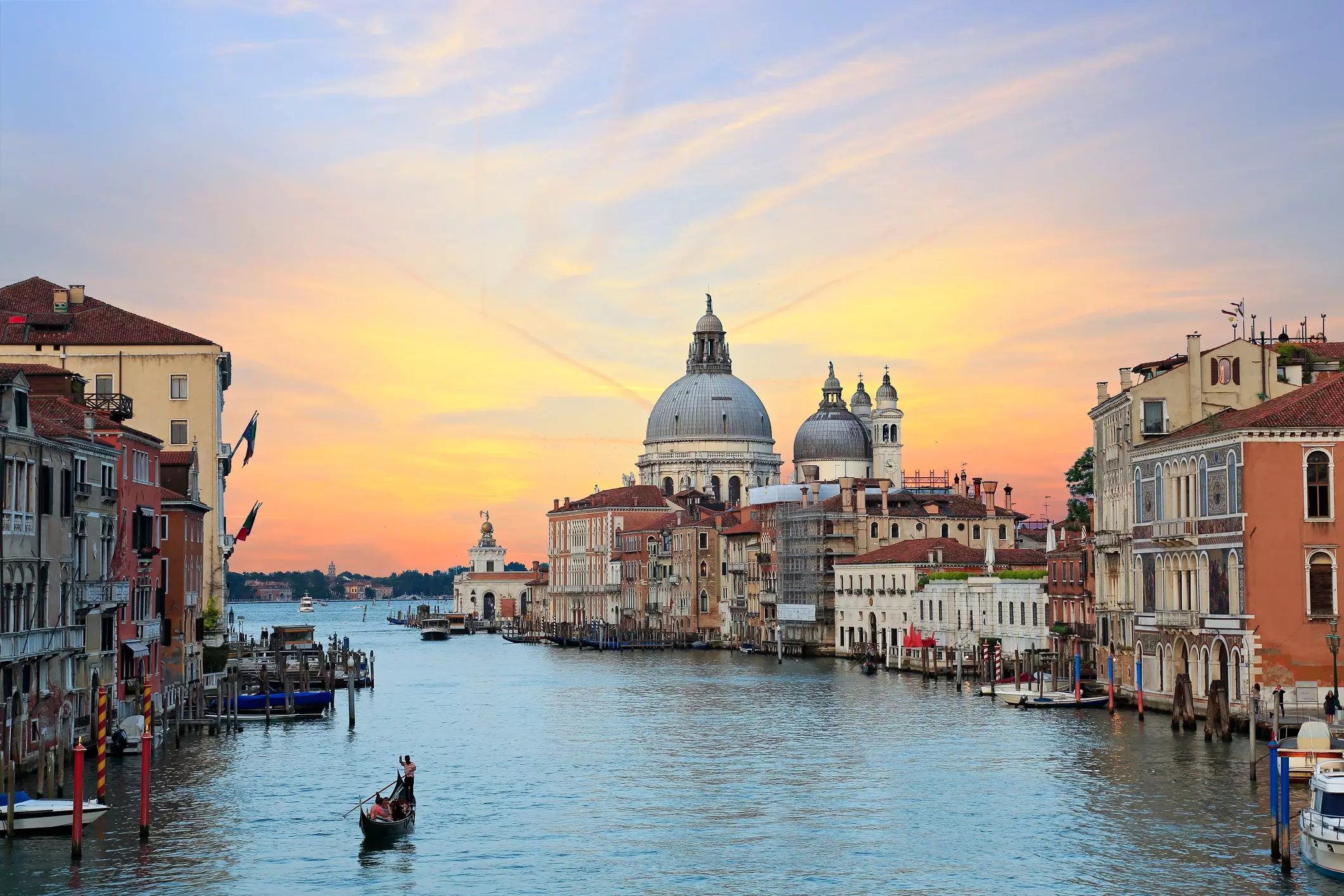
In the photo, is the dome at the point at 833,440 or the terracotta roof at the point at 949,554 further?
the dome at the point at 833,440

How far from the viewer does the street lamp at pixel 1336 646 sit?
38375mm

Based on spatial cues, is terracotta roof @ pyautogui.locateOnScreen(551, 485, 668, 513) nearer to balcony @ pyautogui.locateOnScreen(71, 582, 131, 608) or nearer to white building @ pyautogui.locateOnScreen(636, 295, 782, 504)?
white building @ pyautogui.locateOnScreen(636, 295, 782, 504)

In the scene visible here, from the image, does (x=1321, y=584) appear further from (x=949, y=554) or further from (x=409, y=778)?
(x=949, y=554)

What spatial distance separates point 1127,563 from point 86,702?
2587cm

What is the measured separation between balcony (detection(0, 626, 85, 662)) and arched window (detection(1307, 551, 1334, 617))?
23966 millimetres

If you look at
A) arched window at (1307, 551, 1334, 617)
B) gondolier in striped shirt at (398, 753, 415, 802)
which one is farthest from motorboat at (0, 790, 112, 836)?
arched window at (1307, 551, 1334, 617)

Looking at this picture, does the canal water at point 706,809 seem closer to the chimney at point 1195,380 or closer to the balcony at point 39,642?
the balcony at point 39,642

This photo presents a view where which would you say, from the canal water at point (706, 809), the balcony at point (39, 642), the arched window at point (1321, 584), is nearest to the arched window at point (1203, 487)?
the arched window at point (1321, 584)

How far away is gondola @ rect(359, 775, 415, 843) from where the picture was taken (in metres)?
29.4

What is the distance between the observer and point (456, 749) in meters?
44.4

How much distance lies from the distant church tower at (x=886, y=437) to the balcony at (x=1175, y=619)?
86.6 m

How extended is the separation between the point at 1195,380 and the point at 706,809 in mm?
19201

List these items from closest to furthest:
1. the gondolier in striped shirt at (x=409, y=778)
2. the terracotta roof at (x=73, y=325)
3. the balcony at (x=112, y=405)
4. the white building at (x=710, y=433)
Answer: the gondolier in striped shirt at (x=409, y=778) → the balcony at (x=112, y=405) → the terracotta roof at (x=73, y=325) → the white building at (x=710, y=433)

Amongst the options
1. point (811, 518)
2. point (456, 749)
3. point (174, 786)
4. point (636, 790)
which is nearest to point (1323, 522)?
point (636, 790)
